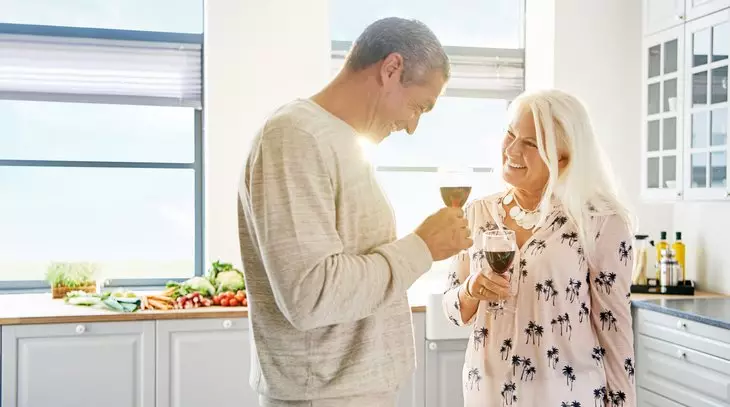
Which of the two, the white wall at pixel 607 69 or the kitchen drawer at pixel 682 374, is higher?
the white wall at pixel 607 69

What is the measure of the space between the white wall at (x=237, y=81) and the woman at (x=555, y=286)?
7.79 feet

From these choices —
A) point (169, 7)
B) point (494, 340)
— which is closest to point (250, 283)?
point (494, 340)

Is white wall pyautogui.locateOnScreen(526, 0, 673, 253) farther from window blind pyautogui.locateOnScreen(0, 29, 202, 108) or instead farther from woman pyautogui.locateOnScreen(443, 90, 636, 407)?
woman pyautogui.locateOnScreen(443, 90, 636, 407)

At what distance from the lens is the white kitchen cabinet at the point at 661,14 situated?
3.79 metres

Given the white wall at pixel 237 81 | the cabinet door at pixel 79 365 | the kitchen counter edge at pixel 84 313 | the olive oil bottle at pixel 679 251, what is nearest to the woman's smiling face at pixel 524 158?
the kitchen counter edge at pixel 84 313

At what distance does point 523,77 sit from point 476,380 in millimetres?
3192

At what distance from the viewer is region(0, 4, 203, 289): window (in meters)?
4.00

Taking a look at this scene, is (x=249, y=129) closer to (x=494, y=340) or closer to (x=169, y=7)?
(x=494, y=340)

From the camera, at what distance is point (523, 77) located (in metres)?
4.66

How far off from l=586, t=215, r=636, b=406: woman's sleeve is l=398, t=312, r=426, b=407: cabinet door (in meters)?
1.88

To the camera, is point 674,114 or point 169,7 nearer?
point 674,114

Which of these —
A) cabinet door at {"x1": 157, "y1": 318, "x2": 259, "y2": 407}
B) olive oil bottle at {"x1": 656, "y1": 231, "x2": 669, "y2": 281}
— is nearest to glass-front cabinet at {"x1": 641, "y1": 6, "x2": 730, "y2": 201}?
olive oil bottle at {"x1": 656, "y1": 231, "x2": 669, "y2": 281}

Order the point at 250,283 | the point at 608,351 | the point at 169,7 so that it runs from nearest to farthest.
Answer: the point at 250,283
the point at 608,351
the point at 169,7

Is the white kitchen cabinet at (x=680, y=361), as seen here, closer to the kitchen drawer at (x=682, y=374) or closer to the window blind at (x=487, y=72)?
the kitchen drawer at (x=682, y=374)
